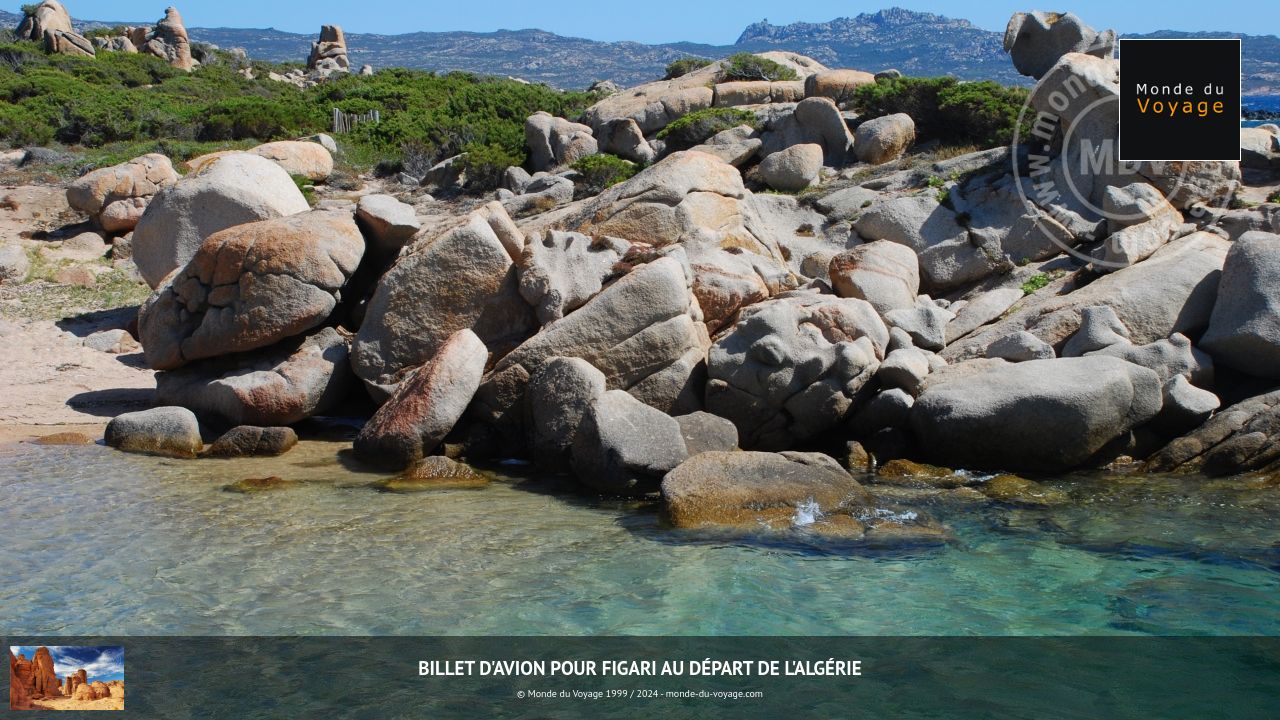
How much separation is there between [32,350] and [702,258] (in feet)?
32.4

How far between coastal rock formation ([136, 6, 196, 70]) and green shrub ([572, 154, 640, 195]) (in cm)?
4699

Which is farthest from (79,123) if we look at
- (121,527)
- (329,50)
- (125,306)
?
(329,50)

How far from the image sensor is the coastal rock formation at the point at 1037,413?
34.3ft

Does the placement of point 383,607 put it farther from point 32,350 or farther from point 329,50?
point 329,50

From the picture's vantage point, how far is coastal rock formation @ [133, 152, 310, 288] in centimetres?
1630

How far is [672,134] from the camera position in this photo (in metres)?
25.5

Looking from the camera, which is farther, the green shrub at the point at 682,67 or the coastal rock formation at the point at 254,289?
the green shrub at the point at 682,67

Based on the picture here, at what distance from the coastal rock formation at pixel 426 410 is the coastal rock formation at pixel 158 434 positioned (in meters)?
1.94

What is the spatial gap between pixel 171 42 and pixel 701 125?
49743 millimetres

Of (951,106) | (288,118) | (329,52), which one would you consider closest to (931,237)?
(951,106)

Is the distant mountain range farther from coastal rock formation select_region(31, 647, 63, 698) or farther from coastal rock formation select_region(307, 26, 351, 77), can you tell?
coastal rock formation select_region(31, 647, 63, 698)

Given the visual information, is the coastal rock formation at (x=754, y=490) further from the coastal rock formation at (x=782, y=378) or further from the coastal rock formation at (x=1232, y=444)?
the coastal rock formation at (x=1232, y=444)

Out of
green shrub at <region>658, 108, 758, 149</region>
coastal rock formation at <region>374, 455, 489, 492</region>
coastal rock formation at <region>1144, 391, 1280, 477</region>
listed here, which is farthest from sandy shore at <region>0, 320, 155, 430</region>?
green shrub at <region>658, 108, 758, 149</region>

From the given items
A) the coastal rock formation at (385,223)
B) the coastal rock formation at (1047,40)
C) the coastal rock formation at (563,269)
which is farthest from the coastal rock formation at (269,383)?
the coastal rock formation at (1047,40)
